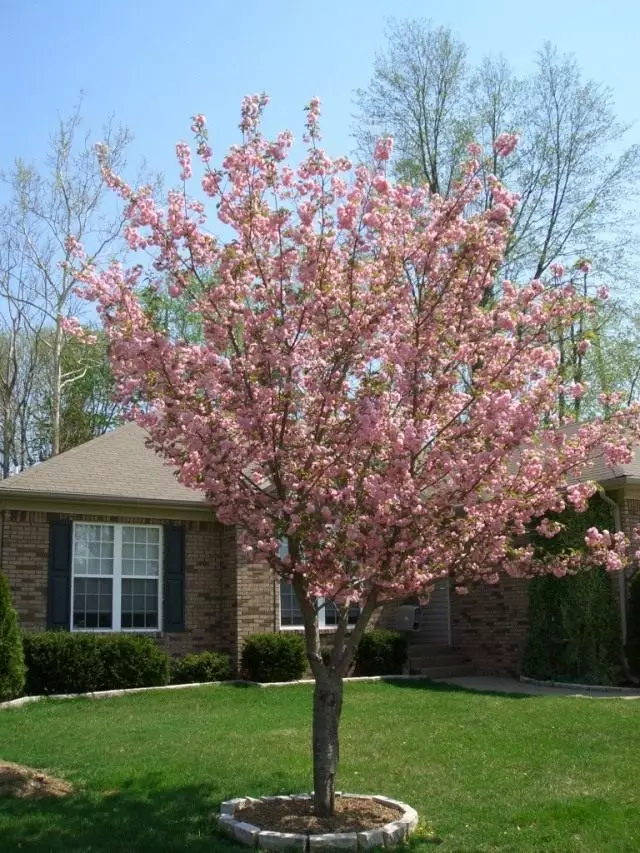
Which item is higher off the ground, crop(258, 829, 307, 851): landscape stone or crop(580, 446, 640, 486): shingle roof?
crop(580, 446, 640, 486): shingle roof

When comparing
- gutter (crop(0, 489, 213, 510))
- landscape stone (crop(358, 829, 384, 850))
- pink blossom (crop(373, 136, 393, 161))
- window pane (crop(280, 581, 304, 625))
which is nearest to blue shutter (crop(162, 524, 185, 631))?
gutter (crop(0, 489, 213, 510))

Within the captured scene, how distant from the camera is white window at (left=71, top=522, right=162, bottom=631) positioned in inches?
598

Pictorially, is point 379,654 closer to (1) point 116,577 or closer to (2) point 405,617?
(2) point 405,617

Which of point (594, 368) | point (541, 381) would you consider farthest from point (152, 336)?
point (594, 368)

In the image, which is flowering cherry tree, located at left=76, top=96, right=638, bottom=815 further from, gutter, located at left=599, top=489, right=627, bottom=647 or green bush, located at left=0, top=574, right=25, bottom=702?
gutter, located at left=599, top=489, right=627, bottom=647

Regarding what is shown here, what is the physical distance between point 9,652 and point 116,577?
117 inches

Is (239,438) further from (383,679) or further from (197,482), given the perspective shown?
(383,679)

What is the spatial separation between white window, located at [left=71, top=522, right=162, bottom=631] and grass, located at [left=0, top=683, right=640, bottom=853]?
2023 millimetres

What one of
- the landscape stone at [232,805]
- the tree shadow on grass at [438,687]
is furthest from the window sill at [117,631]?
the landscape stone at [232,805]

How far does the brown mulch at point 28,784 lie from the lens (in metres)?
7.79

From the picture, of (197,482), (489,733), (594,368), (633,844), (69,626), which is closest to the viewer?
(633,844)

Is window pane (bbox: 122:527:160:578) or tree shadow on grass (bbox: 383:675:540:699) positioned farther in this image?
window pane (bbox: 122:527:160:578)

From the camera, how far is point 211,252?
6.92m

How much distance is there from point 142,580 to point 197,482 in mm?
9086
